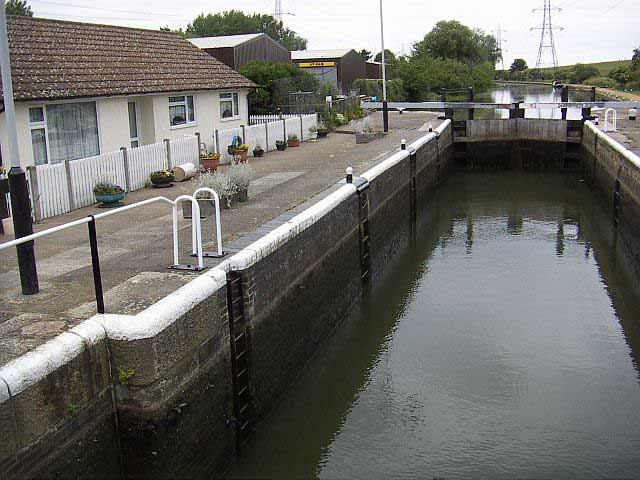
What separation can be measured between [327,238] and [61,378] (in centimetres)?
705

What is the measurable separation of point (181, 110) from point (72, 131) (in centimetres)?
522

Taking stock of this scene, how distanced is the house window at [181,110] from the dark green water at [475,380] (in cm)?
780

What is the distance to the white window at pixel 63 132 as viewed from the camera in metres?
15.1

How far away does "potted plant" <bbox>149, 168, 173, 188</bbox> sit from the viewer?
53.5 ft

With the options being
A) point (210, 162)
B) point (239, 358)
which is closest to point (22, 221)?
point (239, 358)

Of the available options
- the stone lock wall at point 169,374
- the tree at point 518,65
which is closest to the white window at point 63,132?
the stone lock wall at point 169,374

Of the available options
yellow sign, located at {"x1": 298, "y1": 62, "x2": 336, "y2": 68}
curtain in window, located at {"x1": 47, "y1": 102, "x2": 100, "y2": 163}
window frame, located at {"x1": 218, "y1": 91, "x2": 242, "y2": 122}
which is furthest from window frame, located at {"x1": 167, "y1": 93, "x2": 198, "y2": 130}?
yellow sign, located at {"x1": 298, "y1": 62, "x2": 336, "y2": 68}

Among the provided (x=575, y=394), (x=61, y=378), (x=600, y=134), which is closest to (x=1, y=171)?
(x=61, y=378)

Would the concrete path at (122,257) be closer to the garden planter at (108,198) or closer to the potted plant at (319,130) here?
the garden planter at (108,198)

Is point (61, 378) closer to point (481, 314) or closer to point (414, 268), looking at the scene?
point (481, 314)

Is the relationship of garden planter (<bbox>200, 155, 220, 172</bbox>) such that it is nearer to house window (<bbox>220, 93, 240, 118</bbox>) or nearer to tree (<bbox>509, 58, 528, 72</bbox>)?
house window (<bbox>220, 93, 240, 118</bbox>)

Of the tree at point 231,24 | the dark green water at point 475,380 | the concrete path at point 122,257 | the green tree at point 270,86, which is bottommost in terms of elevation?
the dark green water at point 475,380

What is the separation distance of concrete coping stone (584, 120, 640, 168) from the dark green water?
2353mm

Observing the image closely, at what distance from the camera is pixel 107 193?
14156 mm
